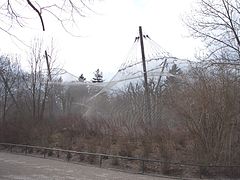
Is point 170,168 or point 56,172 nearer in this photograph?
point 56,172

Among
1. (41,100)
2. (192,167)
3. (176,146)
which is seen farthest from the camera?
(41,100)

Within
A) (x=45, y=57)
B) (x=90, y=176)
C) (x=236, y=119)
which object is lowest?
(x=90, y=176)

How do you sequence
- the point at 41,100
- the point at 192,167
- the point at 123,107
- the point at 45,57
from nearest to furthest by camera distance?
1. the point at 192,167
2. the point at 123,107
3. the point at 41,100
4. the point at 45,57

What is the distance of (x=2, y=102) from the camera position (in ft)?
106

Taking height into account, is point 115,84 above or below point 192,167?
above

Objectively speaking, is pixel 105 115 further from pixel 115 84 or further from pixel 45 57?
pixel 45 57

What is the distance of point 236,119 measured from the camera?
14.7 meters

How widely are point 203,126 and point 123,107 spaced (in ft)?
22.0

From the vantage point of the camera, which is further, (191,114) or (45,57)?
(45,57)

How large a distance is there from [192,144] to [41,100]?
15.5 meters

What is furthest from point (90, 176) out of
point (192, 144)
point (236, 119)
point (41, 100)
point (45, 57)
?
point (45, 57)

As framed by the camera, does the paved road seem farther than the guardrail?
No

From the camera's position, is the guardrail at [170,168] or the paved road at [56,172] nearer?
the paved road at [56,172]

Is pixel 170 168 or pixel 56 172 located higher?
pixel 170 168
